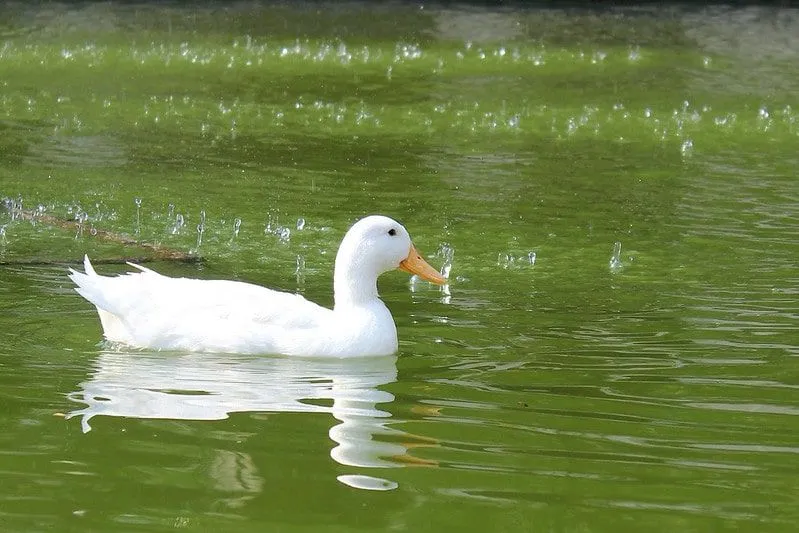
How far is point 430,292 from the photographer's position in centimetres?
1063

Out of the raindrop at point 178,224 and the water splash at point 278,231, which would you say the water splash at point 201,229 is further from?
the water splash at point 278,231

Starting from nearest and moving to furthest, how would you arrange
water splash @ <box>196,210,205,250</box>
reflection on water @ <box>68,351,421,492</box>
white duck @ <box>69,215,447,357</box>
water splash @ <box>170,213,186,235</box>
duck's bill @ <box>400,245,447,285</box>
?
reflection on water @ <box>68,351,421,492</box>
white duck @ <box>69,215,447,357</box>
duck's bill @ <box>400,245,447,285</box>
water splash @ <box>196,210,205,250</box>
water splash @ <box>170,213,186,235</box>

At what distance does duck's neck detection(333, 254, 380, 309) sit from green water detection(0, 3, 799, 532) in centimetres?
39

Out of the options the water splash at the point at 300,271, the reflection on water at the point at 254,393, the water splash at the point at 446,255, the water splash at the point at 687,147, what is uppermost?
the water splash at the point at 687,147

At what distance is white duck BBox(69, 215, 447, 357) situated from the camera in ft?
27.8

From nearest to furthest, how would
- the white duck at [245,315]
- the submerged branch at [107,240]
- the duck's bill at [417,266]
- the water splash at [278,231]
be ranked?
the white duck at [245,315], the duck's bill at [417,266], the submerged branch at [107,240], the water splash at [278,231]

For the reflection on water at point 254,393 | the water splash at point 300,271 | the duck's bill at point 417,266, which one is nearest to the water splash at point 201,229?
the water splash at point 300,271

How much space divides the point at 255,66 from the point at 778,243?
15989 millimetres

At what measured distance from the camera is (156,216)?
44.4 ft

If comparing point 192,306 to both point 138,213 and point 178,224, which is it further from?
point 138,213

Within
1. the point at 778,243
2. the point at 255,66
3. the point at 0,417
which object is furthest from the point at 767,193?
the point at 255,66

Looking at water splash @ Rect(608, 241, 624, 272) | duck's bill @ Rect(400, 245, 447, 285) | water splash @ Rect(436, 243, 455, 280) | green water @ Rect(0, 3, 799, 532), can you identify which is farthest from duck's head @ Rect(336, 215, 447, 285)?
water splash @ Rect(608, 241, 624, 272)

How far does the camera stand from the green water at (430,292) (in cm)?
597

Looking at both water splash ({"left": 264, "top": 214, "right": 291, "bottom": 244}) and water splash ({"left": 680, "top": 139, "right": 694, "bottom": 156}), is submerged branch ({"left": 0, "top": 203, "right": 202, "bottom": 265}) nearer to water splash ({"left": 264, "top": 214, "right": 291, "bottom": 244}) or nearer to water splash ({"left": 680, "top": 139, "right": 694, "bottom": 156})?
water splash ({"left": 264, "top": 214, "right": 291, "bottom": 244})
